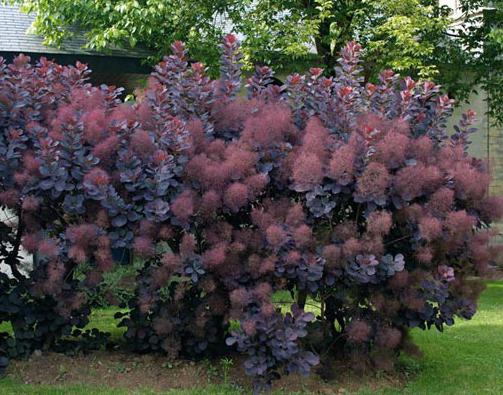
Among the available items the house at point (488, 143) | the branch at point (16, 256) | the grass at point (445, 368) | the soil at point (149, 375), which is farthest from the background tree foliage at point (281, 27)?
the soil at point (149, 375)

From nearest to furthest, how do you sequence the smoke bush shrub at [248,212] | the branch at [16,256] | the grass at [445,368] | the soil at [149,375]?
the smoke bush shrub at [248,212] < the grass at [445,368] < the soil at [149,375] < the branch at [16,256]

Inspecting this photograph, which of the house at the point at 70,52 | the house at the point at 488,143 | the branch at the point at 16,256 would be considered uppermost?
the house at the point at 70,52

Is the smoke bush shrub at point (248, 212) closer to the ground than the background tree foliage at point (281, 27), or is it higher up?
closer to the ground

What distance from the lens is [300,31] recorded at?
10719mm

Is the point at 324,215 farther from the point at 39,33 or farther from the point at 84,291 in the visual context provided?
the point at 39,33

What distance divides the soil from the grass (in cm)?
8

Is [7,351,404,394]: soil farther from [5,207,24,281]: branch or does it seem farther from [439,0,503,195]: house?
[439,0,503,195]: house

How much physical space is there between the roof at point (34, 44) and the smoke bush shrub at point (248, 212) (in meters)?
6.25

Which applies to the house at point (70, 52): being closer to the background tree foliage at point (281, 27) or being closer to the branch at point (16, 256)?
the background tree foliage at point (281, 27)

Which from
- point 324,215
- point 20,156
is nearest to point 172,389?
point 324,215

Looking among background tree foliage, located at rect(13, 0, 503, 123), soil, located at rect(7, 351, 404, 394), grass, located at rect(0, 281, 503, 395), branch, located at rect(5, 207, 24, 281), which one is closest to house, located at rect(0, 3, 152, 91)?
background tree foliage, located at rect(13, 0, 503, 123)

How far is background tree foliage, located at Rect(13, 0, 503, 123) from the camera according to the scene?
10.6 meters

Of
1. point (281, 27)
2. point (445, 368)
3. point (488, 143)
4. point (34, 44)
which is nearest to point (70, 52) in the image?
point (34, 44)

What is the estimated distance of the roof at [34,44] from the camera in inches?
467
